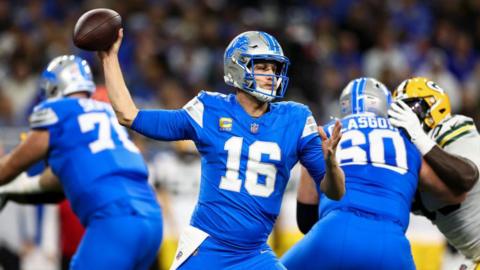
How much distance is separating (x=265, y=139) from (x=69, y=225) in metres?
3.28

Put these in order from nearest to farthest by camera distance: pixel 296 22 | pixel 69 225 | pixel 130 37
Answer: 1. pixel 69 225
2. pixel 130 37
3. pixel 296 22

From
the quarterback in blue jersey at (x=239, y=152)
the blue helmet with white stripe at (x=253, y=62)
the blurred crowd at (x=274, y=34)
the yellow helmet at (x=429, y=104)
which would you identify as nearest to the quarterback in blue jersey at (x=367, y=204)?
the yellow helmet at (x=429, y=104)

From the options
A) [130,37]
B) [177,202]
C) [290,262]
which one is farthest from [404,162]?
[130,37]

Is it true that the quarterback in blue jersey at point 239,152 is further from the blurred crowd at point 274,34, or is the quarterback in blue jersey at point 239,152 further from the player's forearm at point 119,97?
the blurred crowd at point 274,34

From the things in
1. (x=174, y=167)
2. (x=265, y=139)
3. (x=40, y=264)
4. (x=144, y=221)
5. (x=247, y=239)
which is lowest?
(x=40, y=264)

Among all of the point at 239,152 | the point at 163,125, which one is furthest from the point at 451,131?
the point at 163,125

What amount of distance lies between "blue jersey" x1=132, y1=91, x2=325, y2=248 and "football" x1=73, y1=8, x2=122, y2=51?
1.44 feet

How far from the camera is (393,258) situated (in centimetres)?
523

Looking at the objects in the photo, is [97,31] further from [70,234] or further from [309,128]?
[70,234]

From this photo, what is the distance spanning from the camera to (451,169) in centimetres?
543

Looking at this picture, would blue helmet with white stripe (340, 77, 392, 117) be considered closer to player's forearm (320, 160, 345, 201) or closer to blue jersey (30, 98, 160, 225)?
player's forearm (320, 160, 345, 201)

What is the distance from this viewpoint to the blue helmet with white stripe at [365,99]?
5805 mm

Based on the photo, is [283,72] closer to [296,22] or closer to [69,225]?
[69,225]

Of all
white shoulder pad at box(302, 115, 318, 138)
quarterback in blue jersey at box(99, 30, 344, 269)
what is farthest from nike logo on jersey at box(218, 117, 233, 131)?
white shoulder pad at box(302, 115, 318, 138)
